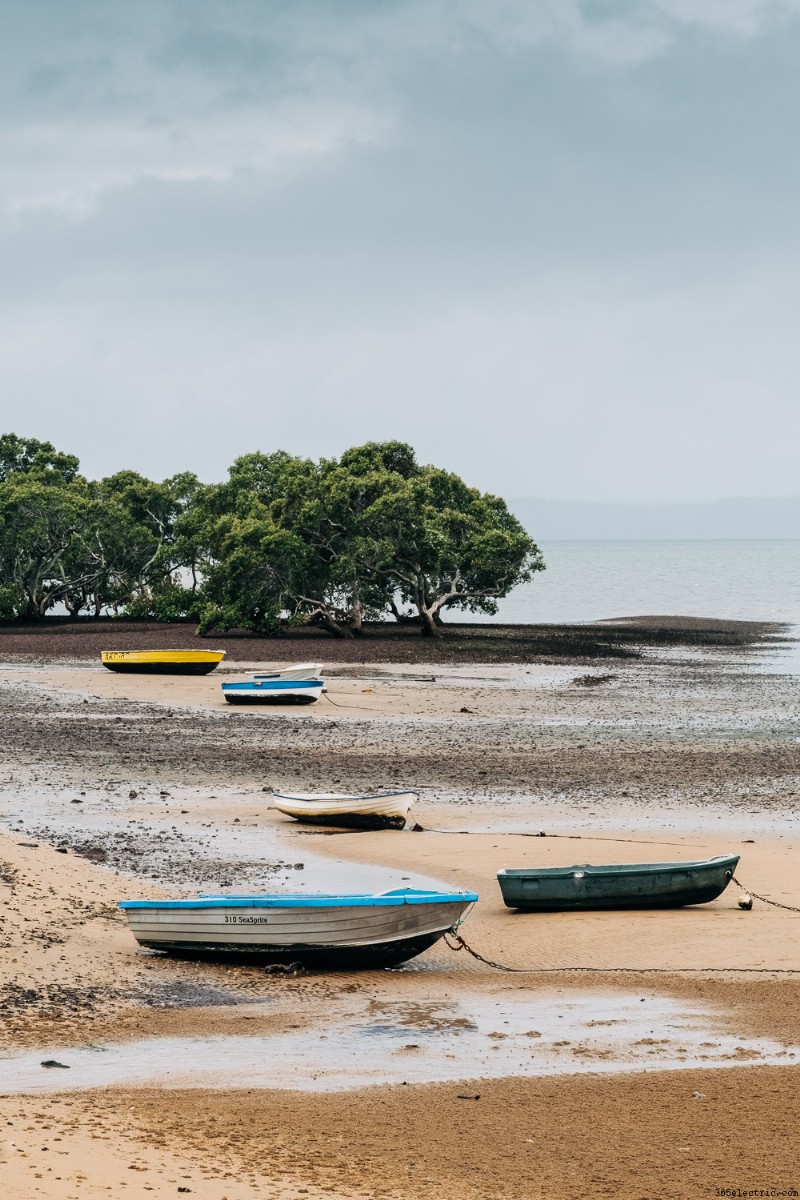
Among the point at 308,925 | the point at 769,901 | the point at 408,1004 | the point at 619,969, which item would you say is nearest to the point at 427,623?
the point at 769,901

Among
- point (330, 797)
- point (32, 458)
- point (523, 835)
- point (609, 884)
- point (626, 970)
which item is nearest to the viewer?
point (626, 970)

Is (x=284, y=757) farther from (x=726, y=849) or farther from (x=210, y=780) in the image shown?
(x=726, y=849)

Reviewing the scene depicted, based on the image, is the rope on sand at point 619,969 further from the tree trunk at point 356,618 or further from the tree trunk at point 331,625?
the tree trunk at point 356,618

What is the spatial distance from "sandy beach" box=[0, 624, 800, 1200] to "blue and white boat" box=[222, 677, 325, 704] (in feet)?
34.6

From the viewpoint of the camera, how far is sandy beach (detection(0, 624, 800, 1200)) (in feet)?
31.6

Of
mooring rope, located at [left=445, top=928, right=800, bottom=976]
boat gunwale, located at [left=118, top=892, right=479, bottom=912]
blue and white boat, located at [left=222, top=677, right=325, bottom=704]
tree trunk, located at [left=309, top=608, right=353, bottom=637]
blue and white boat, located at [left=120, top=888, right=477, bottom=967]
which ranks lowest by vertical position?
mooring rope, located at [left=445, top=928, right=800, bottom=976]

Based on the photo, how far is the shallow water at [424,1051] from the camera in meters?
11.4

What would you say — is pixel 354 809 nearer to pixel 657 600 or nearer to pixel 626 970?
pixel 626 970

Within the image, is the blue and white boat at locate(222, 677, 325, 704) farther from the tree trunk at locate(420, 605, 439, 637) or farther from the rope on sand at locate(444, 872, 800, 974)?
the tree trunk at locate(420, 605, 439, 637)

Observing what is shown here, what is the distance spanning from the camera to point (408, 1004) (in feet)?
45.3

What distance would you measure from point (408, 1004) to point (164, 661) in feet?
124

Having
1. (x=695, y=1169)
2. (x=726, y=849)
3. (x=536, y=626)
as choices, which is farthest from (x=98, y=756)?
(x=536, y=626)

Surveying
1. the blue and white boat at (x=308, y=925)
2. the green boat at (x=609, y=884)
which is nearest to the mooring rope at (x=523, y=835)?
the green boat at (x=609, y=884)

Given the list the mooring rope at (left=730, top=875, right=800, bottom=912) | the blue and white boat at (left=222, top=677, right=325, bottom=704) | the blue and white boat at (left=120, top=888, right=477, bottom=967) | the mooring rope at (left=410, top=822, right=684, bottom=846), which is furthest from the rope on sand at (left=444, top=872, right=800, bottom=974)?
the blue and white boat at (left=222, top=677, right=325, bottom=704)
